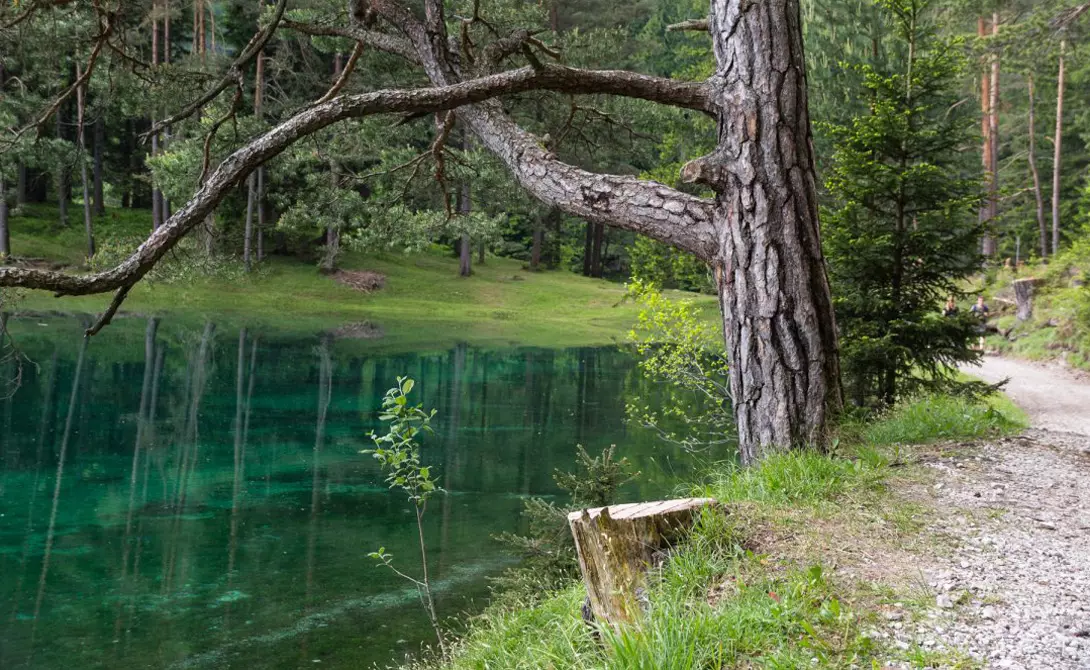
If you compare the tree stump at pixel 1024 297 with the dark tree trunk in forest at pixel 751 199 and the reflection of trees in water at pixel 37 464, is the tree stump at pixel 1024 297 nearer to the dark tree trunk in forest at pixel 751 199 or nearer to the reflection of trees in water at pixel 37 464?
the dark tree trunk in forest at pixel 751 199

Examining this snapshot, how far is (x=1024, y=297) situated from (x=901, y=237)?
16175 mm

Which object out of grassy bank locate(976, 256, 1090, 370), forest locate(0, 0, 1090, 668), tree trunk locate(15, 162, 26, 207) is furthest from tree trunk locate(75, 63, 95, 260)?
grassy bank locate(976, 256, 1090, 370)

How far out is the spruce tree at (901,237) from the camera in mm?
8477

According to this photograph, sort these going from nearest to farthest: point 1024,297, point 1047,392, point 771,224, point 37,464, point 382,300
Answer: point 771,224 < point 37,464 < point 1047,392 < point 1024,297 < point 382,300

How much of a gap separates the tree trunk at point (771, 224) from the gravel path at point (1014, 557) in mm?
980

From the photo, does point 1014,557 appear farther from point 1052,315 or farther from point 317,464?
point 1052,315

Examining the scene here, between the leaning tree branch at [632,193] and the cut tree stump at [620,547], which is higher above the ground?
the leaning tree branch at [632,193]

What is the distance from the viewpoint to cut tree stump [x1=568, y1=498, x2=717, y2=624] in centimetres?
366

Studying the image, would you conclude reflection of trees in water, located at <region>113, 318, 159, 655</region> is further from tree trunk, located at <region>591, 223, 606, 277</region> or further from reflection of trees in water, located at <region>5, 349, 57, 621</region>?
tree trunk, located at <region>591, 223, 606, 277</region>

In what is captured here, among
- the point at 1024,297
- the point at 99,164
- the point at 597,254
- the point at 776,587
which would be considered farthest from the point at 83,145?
the point at 597,254

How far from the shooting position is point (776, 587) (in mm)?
3598

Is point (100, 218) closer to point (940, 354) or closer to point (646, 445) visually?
point (646, 445)

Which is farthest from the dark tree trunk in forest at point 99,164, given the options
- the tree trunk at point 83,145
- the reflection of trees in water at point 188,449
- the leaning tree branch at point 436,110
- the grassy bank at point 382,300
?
the leaning tree branch at point 436,110

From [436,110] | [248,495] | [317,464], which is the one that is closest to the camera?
[436,110]
